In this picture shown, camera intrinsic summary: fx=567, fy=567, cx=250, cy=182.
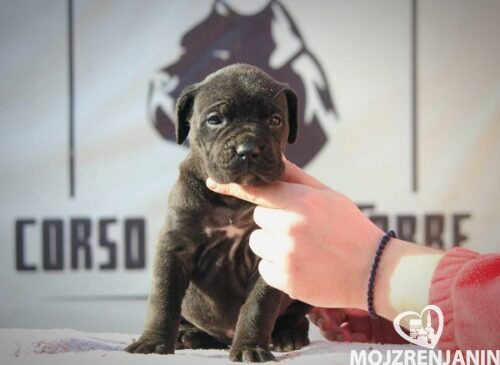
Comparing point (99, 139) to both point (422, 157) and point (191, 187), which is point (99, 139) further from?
point (422, 157)

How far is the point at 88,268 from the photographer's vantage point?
2.96m

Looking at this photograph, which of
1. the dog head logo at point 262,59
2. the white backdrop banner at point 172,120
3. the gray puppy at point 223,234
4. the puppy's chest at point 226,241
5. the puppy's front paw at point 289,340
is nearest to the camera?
the gray puppy at point 223,234

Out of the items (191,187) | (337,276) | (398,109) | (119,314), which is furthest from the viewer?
(398,109)

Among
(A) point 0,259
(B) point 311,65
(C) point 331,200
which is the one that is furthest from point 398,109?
(A) point 0,259

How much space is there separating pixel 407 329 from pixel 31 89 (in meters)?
2.45

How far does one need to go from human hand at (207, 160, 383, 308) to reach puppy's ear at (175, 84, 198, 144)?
0.47 meters

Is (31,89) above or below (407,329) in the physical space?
above

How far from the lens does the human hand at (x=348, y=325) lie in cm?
212

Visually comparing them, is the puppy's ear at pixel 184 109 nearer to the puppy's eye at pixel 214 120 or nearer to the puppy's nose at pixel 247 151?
the puppy's eye at pixel 214 120

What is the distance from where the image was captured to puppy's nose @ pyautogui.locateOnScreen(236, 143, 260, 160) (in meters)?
1.36

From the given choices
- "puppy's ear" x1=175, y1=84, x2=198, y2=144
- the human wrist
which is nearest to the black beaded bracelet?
the human wrist

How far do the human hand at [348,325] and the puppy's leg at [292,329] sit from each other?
7.3 inches

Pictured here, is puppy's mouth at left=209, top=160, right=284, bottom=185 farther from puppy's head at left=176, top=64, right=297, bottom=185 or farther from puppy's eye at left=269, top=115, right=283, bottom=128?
puppy's eye at left=269, top=115, right=283, bottom=128

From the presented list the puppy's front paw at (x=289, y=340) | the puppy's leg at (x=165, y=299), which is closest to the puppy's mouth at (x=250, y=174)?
the puppy's leg at (x=165, y=299)
